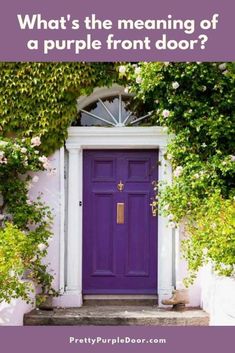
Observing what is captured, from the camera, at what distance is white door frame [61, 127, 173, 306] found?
7.64 metres

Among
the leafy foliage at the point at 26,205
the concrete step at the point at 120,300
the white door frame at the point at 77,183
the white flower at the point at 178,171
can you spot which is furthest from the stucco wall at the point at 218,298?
the leafy foliage at the point at 26,205

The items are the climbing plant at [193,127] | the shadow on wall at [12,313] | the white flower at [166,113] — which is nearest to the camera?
the shadow on wall at [12,313]

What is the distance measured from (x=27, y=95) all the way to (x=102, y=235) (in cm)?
204

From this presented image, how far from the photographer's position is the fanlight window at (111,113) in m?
7.86

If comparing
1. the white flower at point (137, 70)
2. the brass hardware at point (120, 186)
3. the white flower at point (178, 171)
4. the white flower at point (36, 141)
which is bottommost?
the brass hardware at point (120, 186)

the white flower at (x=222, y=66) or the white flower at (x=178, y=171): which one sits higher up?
the white flower at (x=222, y=66)

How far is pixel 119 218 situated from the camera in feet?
25.8

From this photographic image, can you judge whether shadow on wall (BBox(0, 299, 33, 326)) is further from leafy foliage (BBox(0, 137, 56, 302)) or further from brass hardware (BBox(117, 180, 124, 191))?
brass hardware (BBox(117, 180, 124, 191))

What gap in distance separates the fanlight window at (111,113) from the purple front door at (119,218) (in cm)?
39

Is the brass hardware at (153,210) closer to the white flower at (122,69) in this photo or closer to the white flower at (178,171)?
the white flower at (178,171)

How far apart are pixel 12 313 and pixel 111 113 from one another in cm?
287

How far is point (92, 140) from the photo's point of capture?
25.2ft

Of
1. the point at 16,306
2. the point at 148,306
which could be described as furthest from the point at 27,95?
the point at 148,306

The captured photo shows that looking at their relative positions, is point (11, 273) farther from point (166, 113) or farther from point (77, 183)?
point (166, 113)
